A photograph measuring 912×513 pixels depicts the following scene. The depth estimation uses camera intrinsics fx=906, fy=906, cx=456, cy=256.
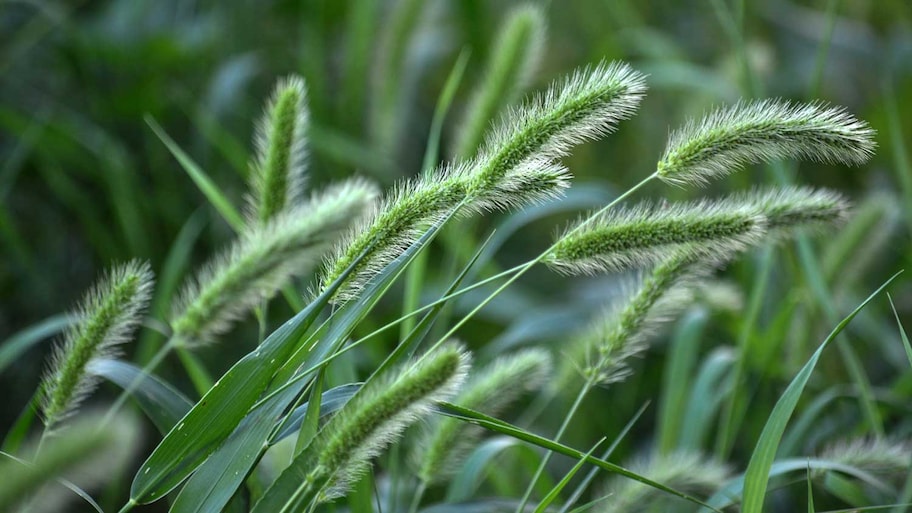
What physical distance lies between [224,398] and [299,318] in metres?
→ 0.09

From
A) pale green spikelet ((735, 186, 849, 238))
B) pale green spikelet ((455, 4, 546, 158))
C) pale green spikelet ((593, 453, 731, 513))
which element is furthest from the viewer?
pale green spikelet ((455, 4, 546, 158))

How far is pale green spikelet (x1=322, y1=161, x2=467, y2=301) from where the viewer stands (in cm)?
69

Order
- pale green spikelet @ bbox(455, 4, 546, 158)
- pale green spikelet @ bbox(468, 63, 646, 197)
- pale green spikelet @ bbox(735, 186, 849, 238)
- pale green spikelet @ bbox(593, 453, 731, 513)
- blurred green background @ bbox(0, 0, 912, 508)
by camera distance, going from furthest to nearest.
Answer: blurred green background @ bbox(0, 0, 912, 508)
pale green spikelet @ bbox(455, 4, 546, 158)
pale green spikelet @ bbox(593, 453, 731, 513)
pale green spikelet @ bbox(735, 186, 849, 238)
pale green spikelet @ bbox(468, 63, 646, 197)

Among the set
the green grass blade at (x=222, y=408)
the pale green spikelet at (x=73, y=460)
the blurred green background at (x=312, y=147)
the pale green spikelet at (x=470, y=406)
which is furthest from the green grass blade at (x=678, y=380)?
the pale green spikelet at (x=73, y=460)

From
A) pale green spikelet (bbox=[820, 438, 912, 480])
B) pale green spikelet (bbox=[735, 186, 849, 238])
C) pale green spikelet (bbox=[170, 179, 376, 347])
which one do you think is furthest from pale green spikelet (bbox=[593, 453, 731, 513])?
pale green spikelet (bbox=[170, 179, 376, 347])

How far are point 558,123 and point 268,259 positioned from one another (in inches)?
10.1

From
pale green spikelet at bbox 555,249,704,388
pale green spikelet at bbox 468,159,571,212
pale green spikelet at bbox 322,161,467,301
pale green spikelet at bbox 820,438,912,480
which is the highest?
pale green spikelet at bbox 468,159,571,212

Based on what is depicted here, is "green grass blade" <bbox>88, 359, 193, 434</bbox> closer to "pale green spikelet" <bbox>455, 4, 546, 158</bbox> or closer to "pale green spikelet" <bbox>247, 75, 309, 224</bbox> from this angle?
"pale green spikelet" <bbox>247, 75, 309, 224</bbox>

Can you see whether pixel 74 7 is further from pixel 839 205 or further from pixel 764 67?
pixel 839 205

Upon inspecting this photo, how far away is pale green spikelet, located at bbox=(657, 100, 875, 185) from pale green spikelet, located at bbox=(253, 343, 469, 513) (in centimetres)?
24

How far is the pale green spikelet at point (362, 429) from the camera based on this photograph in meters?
0.62

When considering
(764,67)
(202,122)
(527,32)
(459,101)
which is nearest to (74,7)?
(202,122)

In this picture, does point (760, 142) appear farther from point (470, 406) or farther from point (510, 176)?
point (470, 406)

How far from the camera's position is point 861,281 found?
1964 mm
